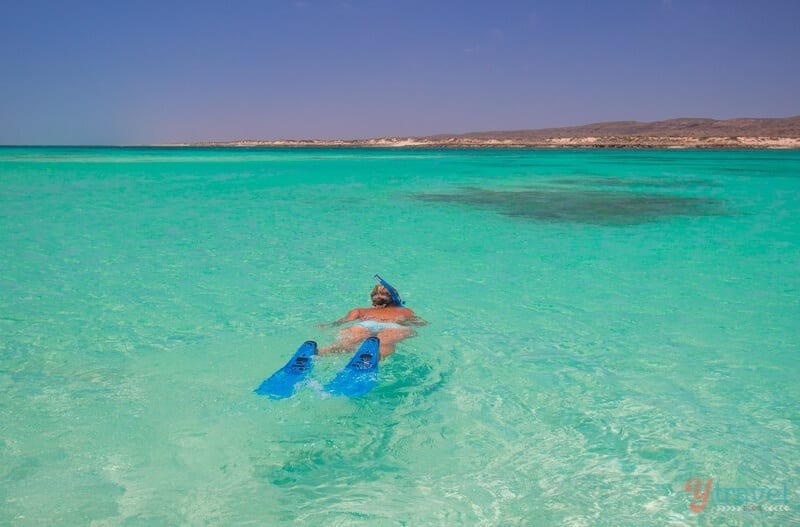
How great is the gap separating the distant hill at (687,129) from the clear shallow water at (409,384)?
395 ft

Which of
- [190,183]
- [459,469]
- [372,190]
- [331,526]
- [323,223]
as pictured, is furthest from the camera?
[190,183]

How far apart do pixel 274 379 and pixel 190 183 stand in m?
26.7

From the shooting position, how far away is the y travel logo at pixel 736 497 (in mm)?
3629

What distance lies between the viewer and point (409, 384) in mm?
5375

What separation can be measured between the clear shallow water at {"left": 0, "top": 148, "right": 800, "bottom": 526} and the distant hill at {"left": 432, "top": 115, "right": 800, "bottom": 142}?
395 feet

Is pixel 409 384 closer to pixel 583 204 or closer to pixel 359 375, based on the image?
pixel 359 375

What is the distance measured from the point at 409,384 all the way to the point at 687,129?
174 meters

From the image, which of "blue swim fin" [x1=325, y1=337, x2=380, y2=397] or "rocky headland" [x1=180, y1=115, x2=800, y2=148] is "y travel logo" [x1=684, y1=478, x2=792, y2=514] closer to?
"blue swim fin" [x1=325, y1=337, x2=380, y2=397]

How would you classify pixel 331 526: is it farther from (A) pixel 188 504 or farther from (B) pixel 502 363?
(B) pixel 502 363

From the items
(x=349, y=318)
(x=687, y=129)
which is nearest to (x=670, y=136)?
(x=687, y=129)

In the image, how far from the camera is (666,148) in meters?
98.9

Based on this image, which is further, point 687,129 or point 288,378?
point 687,129

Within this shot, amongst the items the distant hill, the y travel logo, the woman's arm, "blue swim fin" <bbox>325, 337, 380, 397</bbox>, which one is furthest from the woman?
the distant hill

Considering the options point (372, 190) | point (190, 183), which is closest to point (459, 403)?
point (372, 190)
